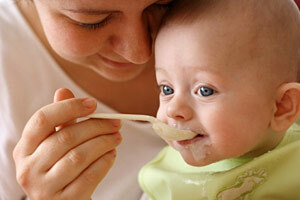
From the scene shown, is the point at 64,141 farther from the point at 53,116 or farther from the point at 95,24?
the point at 95,24

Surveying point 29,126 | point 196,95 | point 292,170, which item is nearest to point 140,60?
point 196,95

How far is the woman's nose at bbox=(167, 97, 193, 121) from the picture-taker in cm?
106

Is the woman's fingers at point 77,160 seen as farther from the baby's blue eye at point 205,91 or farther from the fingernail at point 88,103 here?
the baby's blue eye at point 205,91

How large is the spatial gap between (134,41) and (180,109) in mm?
193

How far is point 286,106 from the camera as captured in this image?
1.09 meters

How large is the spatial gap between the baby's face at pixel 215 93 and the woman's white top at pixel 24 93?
503 millimetres

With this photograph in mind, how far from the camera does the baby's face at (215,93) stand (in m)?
1.04

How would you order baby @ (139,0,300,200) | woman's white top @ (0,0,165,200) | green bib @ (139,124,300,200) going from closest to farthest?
1. baby @ (139,0,300,200)
2. green bib @ (139,124,300,200)
3. woman's white top @ (0,0,165,200)

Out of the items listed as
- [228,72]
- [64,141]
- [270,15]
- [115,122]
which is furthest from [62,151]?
[270,15]

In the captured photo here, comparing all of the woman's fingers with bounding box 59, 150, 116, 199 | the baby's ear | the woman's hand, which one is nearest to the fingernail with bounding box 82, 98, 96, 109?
the woman's hand

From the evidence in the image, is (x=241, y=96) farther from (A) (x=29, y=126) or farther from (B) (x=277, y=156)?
(A) (x=29, y=126)

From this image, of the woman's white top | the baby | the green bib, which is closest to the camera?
the baby

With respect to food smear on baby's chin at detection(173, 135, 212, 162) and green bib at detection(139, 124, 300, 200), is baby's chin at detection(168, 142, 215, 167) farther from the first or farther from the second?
green bib at detection(139, 124, 300, 200)

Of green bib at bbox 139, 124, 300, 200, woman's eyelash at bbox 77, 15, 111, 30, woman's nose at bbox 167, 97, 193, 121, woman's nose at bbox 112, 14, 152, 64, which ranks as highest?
woman's eyelash at bbox 77, 15, 111, 30
